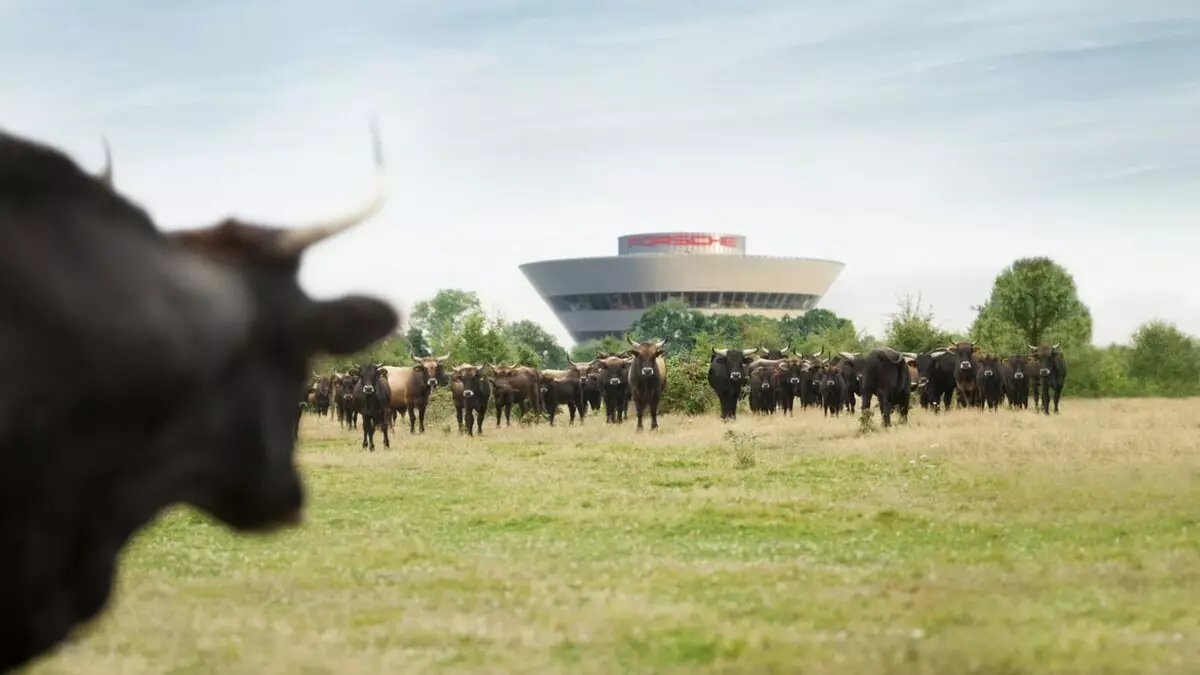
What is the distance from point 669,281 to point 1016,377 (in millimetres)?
98074

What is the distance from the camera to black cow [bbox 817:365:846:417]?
157 feet

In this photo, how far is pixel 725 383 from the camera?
43.0 m

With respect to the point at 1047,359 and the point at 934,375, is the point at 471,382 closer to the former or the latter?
the point at 934,375

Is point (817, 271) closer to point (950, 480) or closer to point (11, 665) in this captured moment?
point (950, 480)

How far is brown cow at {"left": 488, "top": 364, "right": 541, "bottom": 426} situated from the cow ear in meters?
39.6

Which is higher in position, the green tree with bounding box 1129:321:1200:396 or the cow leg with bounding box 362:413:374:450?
the green tree with bounding box 1129:321:1200:396

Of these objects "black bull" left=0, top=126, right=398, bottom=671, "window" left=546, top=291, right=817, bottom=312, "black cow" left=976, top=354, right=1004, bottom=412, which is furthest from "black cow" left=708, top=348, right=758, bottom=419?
"window" left=546, top=291, right=817, bottom=312

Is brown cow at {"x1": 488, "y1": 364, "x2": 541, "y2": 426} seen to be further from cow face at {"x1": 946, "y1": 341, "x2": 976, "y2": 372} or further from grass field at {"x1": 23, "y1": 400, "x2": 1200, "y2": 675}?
grass field at {"x1": 23, "y1": 400, "x2": 1200, "y2": 675}

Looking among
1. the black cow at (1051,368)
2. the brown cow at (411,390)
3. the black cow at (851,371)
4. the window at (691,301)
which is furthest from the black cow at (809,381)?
the window at (691,301)

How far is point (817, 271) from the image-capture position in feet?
507

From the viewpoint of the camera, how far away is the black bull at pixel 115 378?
13.8 ft

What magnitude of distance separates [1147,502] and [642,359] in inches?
805

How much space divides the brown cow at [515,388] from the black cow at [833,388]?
9.72 meters

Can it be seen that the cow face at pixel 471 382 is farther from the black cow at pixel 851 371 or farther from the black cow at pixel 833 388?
the black cow at pixel 833 388
